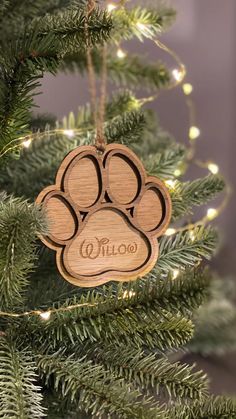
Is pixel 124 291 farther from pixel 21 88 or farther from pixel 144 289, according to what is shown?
pixel 21 88

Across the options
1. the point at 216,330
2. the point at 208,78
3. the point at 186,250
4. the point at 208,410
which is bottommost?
the point at 208,410

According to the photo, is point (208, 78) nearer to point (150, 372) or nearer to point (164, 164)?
point (164, 164)

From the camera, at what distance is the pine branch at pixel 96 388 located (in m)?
0.37

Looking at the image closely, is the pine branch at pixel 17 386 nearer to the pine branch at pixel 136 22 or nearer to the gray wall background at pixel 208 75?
the pine branch at pixel 136 22

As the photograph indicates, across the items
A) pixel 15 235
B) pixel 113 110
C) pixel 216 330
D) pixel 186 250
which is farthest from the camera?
pixel 216 330

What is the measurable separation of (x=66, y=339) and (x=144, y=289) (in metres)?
0.07

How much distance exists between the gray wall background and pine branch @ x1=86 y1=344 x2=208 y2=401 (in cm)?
103

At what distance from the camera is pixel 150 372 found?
0.41m

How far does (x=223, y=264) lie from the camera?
1.13 metres

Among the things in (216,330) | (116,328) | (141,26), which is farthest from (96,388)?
(216,330)

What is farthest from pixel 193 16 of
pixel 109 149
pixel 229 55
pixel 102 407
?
pixel 102 407

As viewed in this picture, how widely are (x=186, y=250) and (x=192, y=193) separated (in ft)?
0.20

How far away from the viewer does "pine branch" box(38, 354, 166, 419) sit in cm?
37

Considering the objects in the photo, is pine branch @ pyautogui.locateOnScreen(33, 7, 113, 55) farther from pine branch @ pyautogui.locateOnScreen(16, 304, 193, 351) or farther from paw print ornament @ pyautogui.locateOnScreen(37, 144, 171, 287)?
pine branch @ pyautogui.locateOnScreen(16, 304, 193, 351)
